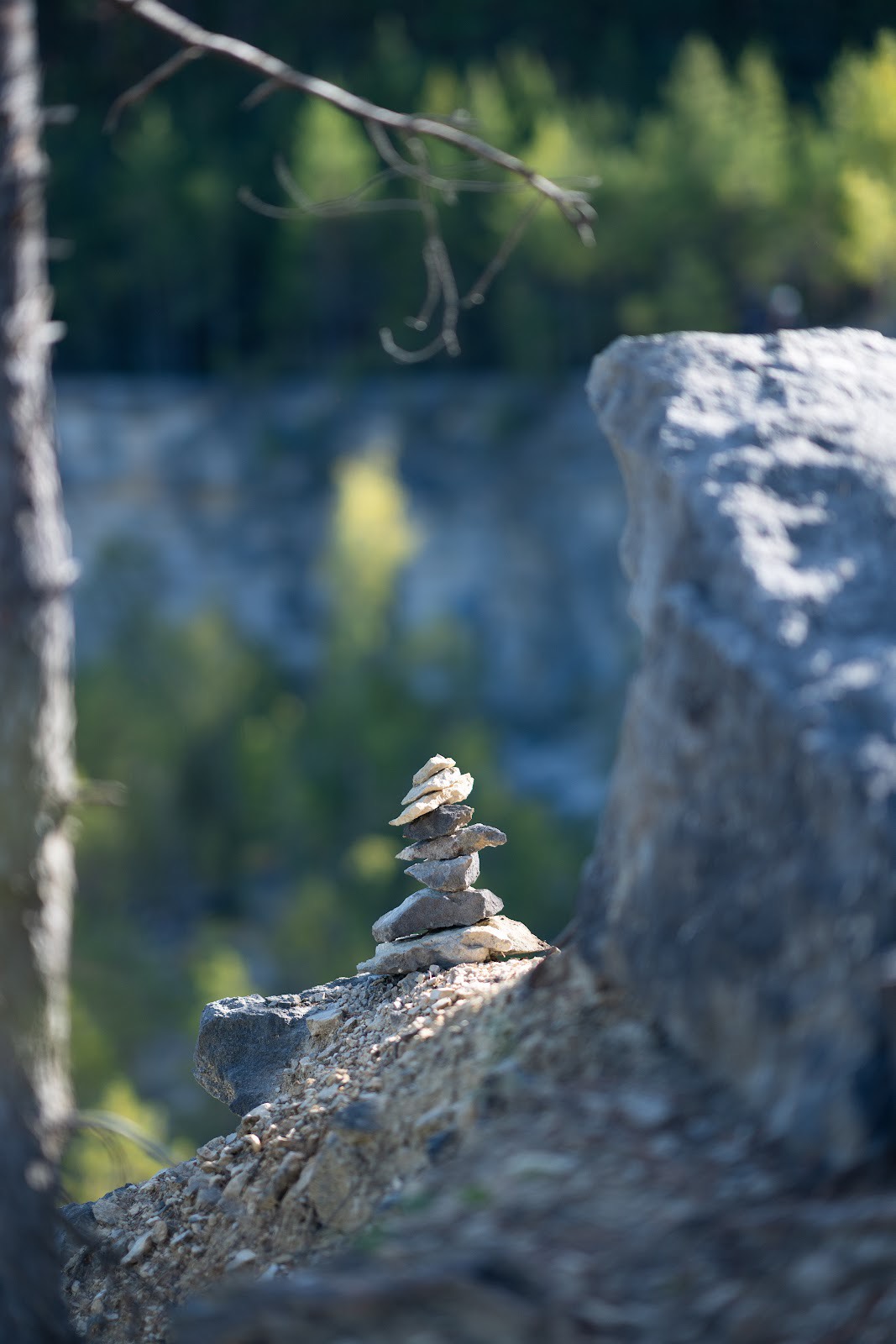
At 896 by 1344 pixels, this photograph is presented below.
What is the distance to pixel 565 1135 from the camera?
137 inches

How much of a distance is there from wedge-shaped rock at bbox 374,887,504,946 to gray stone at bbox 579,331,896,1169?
1.96 meters

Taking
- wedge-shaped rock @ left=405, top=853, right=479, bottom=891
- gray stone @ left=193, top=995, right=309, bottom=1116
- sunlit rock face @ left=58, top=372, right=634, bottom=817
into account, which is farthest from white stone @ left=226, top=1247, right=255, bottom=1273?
sunlit rock face @ left=58, top=372, right=634, bottom=817

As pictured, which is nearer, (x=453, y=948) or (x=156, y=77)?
(x=156, y=77)

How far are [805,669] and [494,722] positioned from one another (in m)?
33.4

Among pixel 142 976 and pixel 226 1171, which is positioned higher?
pixel 142 976

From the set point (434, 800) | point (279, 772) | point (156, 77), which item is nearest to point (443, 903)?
point (434, 800)

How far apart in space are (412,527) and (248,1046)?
31621mm

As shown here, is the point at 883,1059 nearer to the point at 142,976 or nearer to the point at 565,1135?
the point at 565,1135

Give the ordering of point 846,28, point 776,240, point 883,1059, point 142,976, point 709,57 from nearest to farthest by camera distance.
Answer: point 883,1059
point 142,976
point 776,240
point 709,57
point 846,28

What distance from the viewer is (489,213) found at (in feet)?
124

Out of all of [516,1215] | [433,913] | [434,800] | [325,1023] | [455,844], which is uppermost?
[434,800]

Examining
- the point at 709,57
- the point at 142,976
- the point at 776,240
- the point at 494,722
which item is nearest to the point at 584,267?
the point at 776,240

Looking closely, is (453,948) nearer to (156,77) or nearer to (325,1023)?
(325,1023)

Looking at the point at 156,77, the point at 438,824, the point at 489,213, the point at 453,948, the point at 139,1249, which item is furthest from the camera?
the point at 489,213
